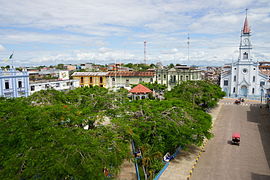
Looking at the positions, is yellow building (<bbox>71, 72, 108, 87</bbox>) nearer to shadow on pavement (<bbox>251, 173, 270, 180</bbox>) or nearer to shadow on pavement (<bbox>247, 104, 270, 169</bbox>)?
shadow on pavement (<bbox>247, 104, 270, 169</bbox>)

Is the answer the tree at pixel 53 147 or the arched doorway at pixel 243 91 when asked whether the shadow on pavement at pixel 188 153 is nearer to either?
the tree at pixel 53 147

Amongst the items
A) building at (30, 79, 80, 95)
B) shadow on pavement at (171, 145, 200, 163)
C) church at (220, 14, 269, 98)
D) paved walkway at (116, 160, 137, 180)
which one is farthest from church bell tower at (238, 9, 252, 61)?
paved walkway at (116, 160, 137, 180)

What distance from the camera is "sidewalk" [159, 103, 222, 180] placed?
1602cm

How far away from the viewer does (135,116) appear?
68.8 ft

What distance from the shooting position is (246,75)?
196 feet

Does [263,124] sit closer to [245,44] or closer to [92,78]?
[245,44]

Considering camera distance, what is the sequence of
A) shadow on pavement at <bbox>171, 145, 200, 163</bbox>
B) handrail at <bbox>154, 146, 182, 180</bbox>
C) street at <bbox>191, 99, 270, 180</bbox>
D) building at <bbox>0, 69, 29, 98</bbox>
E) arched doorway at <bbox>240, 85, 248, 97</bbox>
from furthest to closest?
arched doorway at <bbox>240, 85, 248, 97</bbox>, building at <bbox>0, 69, 29, 98</bbox>, shadow on pavement at <bbox>171, 145, 200, 163</bbox>, street at <bbox>191, 99, 270, 180</bbox>, handrail at <bbox>154, 146, 182, 180</bbox>

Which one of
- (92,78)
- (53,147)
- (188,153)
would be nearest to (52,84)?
(92,78)

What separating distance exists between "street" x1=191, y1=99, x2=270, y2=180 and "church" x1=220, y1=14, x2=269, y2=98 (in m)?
30.3

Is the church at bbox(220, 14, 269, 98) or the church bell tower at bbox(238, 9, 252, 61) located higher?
the church bell tower at bbox(238, 9, 252, 61)

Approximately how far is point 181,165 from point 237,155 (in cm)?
600

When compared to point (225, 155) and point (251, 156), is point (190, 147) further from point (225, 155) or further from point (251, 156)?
point (251, 156)

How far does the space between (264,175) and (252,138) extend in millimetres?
9241

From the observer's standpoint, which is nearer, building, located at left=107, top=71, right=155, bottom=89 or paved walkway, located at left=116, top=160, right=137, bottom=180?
paved walkway, located at left=116, top=160, right=137, bottom=180
